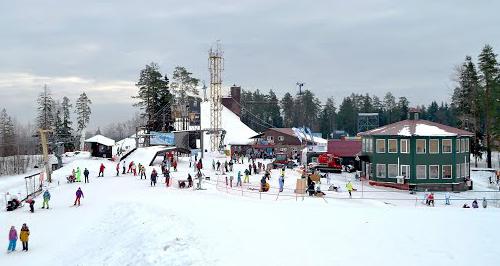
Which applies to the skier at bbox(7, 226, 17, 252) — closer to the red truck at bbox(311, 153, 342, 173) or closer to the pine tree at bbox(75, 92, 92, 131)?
the red truck at bbox(311, 153, 342, 173)

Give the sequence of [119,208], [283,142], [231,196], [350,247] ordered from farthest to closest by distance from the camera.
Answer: [283,142] < [231,196] < [119,208] < [350,247]

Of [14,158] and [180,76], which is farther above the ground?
[180,76]

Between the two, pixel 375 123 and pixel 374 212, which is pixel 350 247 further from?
pixel 375 123

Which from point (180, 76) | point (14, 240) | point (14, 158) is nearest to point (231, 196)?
point (14, 240)

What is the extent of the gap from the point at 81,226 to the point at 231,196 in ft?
31.9

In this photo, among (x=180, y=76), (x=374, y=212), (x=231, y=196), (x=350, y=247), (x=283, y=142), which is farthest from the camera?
(x=180, y=76)

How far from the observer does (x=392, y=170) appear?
47.0 meters

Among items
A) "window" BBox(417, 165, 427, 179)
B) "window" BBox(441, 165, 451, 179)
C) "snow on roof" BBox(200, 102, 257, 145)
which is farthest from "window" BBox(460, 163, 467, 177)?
"snow on roof" BBox(200, 102, 257, 145)

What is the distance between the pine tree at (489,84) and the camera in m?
66.6

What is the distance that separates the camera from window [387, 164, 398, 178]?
46828mm

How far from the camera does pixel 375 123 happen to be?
85.2 m

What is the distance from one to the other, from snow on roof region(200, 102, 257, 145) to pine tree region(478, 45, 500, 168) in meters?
40.4

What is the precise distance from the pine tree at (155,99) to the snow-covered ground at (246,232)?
49373mm

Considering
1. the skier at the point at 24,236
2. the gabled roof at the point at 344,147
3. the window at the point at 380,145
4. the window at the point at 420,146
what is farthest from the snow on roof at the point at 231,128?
the skier at the point at 24,236
